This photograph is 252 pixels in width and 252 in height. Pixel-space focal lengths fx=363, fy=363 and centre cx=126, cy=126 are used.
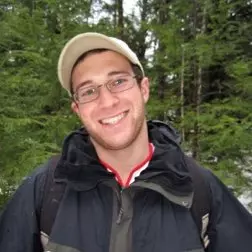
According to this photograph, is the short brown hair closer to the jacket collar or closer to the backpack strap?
the jacket collar

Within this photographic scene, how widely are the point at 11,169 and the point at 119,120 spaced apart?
2.08 meters

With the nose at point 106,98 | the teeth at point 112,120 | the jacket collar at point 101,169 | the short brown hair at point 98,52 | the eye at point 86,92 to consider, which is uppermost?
the short brown hair at point 98,52

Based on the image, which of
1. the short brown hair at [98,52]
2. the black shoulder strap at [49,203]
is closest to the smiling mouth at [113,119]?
the short brown hair at [98,52]

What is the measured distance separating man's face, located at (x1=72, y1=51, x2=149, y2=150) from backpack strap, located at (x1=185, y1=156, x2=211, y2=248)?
1.33 ft

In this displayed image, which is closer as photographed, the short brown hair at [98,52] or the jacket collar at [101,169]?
the jacket collar at [101,169]

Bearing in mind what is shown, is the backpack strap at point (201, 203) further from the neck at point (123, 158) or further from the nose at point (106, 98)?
the nose at point (106, 98)

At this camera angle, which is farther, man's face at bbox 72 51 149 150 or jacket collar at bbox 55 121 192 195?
man's face at bbox 72 51 149 150

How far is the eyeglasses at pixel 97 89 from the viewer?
207 cm

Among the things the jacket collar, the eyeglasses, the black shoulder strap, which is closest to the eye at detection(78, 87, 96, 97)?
the eyeglasses

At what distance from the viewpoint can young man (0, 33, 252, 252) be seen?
5.73ft

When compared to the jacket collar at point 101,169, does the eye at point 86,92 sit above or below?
above

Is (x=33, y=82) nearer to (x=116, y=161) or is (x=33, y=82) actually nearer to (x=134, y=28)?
(x=116, y=161)

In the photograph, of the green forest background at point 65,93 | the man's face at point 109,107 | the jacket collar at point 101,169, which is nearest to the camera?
the jacket collar at point 101,169

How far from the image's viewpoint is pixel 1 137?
3.91 metres
